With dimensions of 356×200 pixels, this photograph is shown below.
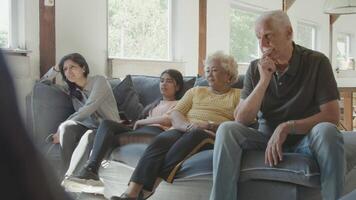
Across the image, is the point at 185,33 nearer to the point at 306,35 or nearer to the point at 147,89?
the point at 147,89

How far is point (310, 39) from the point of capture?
9.56 meters

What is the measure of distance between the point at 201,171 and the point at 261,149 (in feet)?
1.09

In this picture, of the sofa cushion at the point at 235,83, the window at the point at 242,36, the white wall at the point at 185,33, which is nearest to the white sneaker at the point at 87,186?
the sofa cushion at the point at 235,83

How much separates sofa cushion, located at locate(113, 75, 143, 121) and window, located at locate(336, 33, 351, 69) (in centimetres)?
787

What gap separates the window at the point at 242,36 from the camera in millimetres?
7062

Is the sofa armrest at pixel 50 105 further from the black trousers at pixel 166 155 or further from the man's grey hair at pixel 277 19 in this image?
the man's grey hair at pixel 277 19

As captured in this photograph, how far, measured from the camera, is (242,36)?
24.1 feet

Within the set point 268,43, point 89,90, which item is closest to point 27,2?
point 89,90

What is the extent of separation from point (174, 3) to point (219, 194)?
13.4ft

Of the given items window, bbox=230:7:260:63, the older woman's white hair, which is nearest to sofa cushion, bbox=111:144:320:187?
the older woman's white hair

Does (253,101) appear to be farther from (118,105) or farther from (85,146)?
(118,105)

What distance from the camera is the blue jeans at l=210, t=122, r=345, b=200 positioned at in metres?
1.90

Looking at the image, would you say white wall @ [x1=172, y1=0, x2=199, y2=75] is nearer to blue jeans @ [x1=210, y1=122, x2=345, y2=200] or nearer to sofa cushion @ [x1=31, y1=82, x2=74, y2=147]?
sofa cushion @ [x1=31, y1=82, x2=74, y2=147]

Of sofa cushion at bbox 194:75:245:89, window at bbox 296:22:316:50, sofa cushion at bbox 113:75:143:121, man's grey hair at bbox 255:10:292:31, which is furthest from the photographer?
window at bbox 296:22:316:50
